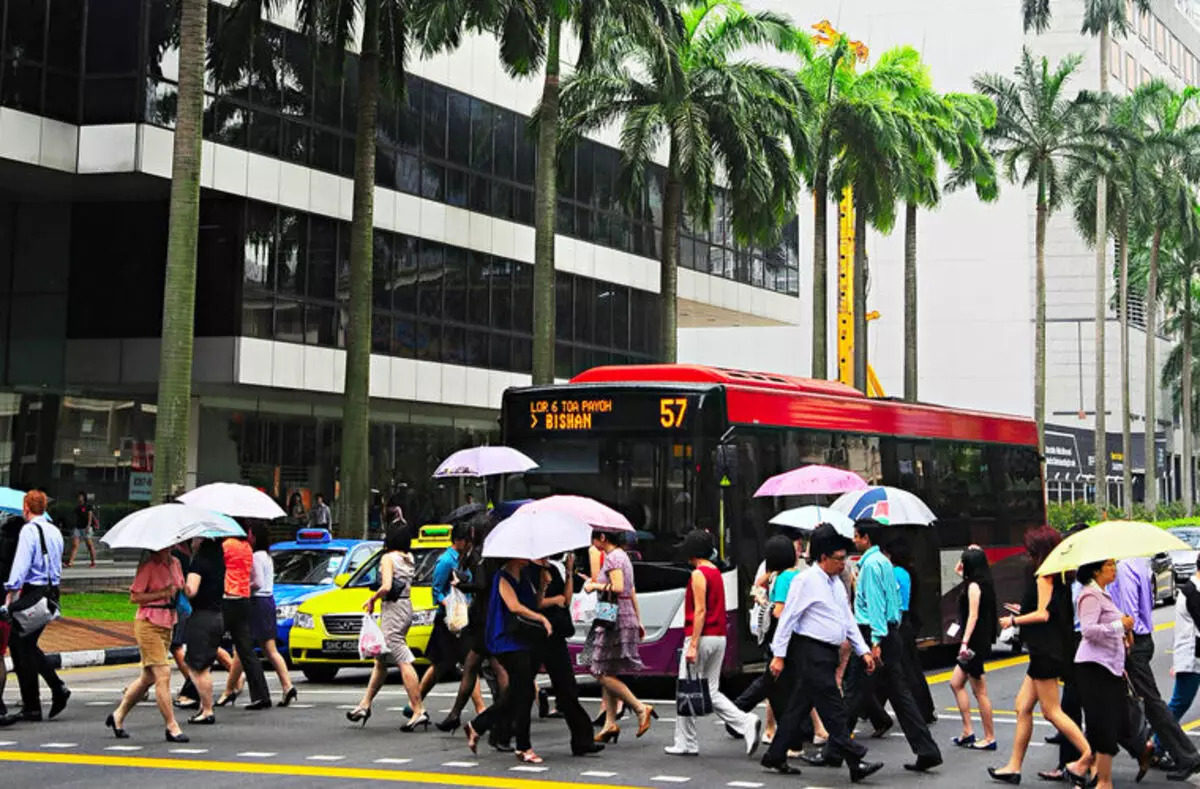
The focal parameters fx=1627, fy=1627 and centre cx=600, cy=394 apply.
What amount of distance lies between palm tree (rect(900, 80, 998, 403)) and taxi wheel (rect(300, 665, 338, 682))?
3113 centimetres

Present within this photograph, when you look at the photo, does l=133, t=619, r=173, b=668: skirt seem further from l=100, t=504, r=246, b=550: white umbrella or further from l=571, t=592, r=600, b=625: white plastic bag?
l=571, t=592, r=600, b=625: white plastic bag

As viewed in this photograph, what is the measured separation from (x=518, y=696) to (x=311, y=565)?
9403 millimetres

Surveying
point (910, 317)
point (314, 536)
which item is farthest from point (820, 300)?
point (314, 536)

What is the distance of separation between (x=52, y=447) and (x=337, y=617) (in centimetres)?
1916

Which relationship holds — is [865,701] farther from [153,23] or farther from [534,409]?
[153,23]

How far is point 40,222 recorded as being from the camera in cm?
3591

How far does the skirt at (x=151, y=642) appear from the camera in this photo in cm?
1354

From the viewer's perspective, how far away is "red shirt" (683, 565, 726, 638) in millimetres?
12625

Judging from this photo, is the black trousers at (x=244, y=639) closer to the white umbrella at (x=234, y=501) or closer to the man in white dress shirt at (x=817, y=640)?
the white umbrella at (x=234, y=501)

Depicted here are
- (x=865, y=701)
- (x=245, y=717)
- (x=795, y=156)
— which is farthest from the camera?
(x=795, y=156)

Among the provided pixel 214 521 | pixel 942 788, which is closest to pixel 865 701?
pixel 942 788

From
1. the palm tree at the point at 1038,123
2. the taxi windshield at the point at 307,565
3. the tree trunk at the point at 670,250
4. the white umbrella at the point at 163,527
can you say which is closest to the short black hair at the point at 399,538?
the white umbrella at the point at 163,527

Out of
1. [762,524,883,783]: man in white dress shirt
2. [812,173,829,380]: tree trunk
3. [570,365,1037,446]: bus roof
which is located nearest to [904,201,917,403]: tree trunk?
[812,173,829,380]: tree trunk

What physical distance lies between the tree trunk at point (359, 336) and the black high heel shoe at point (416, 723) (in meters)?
14.4
